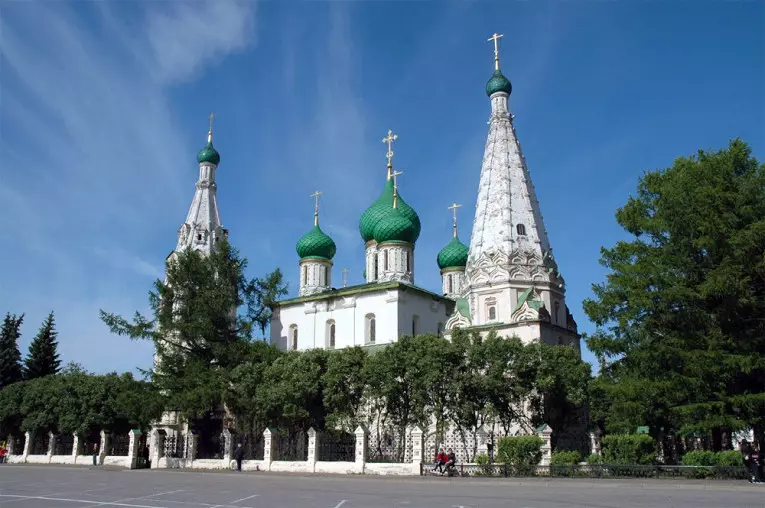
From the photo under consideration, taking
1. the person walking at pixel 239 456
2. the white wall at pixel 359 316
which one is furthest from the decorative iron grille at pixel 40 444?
the person walking at pixel 239 456

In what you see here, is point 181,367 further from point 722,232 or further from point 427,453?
point 722,232

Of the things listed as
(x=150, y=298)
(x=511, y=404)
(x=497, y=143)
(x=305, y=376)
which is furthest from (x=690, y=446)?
(x=150, y=298)

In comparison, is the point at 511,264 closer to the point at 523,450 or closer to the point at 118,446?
the point at 523,450

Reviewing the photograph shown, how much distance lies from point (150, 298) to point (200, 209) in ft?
53.4

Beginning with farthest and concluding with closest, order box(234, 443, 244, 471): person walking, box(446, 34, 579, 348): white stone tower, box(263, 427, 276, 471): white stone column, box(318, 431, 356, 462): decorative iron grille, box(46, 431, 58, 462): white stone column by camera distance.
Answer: box(46, 431, 58, 462): white stone column
box(446, 34, 579, 348): white stone tower
box(263, 427, 276, 471): white stone column
box(318, 431, 356, 462): decorative iron grille
box(234, 443, 244, 471): person walking

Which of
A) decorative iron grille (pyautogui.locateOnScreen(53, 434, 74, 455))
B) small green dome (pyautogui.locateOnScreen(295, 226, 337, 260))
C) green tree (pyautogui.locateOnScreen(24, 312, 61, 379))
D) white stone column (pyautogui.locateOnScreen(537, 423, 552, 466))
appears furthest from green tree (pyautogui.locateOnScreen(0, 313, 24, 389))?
white stone column (pyautogui.locateOnScreen(537, 423, 552, 466))

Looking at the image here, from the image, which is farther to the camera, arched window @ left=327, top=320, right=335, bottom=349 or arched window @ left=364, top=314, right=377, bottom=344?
arched window @ left=327, top=320, right=335, bottom=349

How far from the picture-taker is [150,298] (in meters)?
29.6

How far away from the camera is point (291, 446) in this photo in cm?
2631

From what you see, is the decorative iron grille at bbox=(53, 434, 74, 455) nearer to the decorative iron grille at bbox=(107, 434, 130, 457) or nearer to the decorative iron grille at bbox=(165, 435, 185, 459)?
the decorative iron grille at bbox=(107, 434, 130, 457)

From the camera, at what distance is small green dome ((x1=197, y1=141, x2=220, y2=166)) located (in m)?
47.0

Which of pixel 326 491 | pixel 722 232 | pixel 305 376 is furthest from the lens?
pixel 305 376

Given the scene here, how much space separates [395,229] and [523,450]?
19.1m

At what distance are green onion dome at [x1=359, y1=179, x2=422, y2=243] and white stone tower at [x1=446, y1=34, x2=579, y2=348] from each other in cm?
593
